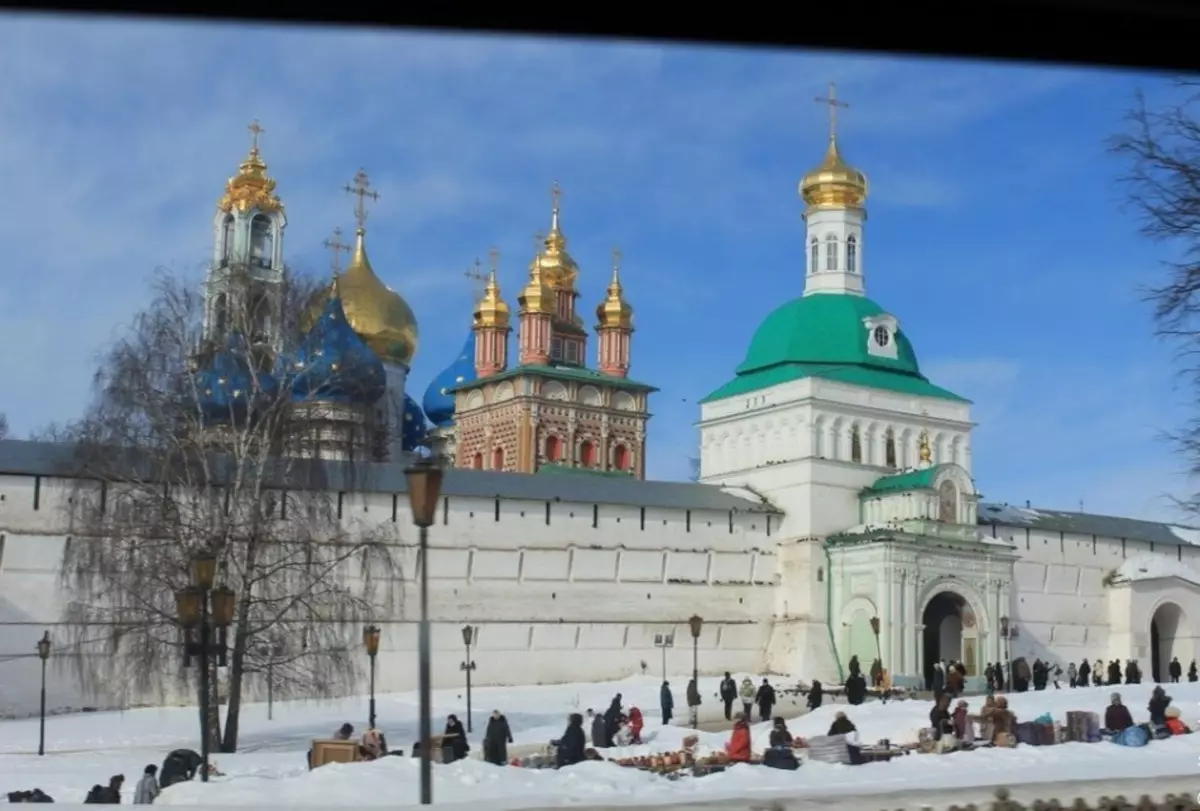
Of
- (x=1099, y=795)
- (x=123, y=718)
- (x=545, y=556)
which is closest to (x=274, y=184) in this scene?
(x=545, y=556)

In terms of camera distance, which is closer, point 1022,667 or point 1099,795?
point 1099,795

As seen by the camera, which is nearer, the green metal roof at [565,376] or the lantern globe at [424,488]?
the lantern globe at [424,488]

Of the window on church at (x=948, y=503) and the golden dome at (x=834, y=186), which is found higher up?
the golden dome at (x=834, y=186)

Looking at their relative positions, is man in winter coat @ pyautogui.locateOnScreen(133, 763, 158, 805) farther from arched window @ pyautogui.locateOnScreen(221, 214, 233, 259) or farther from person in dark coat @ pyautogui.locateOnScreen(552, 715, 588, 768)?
arched window @ pyautogui.locateOnScreen(221, 214, 233, 259)

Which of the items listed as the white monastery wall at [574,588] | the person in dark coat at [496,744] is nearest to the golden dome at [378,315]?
the white monastery wall at [574,588]

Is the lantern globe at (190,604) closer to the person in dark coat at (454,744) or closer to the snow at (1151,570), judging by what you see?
the person in dark coat at (454,744)

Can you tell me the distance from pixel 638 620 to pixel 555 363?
23068 mm

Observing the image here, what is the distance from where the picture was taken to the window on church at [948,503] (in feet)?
137

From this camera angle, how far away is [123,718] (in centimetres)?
2944

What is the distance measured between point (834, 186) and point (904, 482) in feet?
32.7

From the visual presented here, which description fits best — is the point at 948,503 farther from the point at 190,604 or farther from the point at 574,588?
the point at 190,604

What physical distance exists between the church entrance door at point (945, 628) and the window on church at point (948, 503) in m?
1.96

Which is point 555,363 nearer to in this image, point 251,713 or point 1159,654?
point 1159,654

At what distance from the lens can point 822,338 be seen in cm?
4497
